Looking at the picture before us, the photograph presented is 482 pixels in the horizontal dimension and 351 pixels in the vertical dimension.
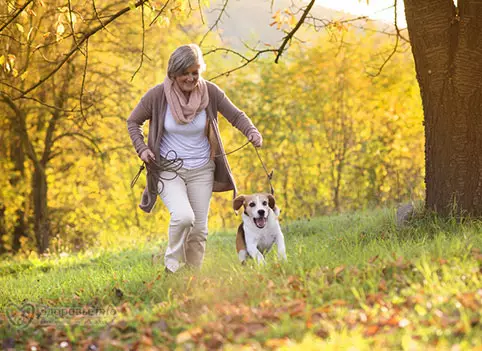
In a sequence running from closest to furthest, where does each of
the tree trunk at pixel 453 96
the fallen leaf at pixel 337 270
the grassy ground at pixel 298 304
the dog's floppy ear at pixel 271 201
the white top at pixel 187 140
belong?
the grassy ground at pixel 298 304 < the fallen leaf at pixel 337 270 < the white top at pixel 187 140 < the dog's floppy ear at pixel 271 201 < the tree trunk at pixel 453 96

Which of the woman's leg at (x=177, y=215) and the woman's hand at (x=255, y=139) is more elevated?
the woman's hand at (x=255, y=139)

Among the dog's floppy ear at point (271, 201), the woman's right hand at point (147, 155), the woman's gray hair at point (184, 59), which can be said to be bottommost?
the dog's floppy ear at point (271, 201)

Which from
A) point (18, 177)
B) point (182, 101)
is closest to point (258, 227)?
point (182, 101)

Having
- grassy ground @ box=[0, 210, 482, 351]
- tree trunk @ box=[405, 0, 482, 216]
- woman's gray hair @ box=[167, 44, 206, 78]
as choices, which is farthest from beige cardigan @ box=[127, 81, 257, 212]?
tree trunk @ box=[405, 0, 482, 216]

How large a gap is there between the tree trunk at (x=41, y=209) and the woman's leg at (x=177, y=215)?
10330 mm

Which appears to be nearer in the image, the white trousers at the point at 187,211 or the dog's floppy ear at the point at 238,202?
the white trousers at the point at 187,211

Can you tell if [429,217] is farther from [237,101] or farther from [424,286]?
[237,101]

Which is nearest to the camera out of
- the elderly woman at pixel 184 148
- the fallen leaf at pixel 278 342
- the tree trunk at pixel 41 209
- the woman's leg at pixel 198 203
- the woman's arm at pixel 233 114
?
the fallen leaf at pixel 278 342

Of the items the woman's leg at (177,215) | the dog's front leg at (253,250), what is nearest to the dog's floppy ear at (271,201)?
the dog's front leg at (253,250)

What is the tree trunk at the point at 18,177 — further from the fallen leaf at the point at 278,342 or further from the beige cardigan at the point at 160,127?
the fallen leaf at the point at 278,342

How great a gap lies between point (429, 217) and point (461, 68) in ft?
5.33

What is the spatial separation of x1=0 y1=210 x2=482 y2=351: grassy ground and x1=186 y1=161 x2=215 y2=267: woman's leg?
25 centimetres

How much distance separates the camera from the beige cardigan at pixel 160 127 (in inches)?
247

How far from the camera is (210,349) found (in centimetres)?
371
